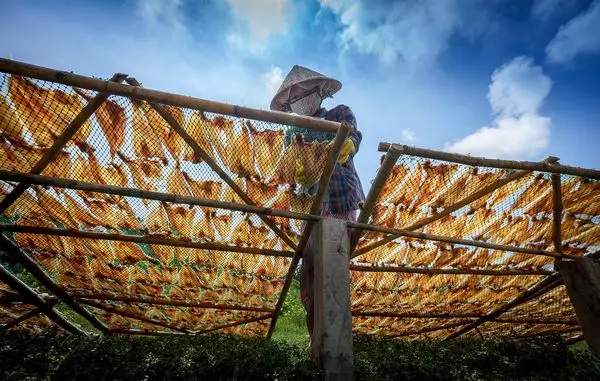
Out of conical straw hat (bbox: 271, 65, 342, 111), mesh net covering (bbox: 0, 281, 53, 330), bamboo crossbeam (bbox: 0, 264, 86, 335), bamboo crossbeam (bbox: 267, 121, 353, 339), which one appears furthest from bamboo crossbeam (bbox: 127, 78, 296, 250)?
mesh net covering (bbox: 0, 281, 53, 330)

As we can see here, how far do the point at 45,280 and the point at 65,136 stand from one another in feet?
9.07

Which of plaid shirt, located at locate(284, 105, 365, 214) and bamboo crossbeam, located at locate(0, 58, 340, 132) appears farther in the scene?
plaid shirt, located at locate(284, 105, 365, 214)

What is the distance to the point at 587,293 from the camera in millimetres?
3641

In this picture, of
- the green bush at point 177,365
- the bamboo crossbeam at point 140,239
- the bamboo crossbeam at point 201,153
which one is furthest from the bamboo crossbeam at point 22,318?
the bamboo crossbeam at point 201,153

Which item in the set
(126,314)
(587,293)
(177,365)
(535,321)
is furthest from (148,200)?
(535,321)

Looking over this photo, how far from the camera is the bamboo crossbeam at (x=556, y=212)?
3195 millimetres

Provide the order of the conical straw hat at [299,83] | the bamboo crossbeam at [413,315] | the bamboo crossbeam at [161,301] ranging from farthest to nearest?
1. the bamboo crossbeam at [413,315]
2. the bamboo crossbeam at [161,301]
3. the conical straw hat at [299,83]

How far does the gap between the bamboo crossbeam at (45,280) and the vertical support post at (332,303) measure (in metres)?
3.33

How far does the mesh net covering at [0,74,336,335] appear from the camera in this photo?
241 cm

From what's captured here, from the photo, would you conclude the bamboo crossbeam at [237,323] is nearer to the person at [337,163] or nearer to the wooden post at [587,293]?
the person at [337,163]

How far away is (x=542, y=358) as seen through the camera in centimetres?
412

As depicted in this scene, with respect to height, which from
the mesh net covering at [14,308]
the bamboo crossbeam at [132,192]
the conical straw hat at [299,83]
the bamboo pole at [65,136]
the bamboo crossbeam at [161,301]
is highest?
the conical straw hat at [299,83]

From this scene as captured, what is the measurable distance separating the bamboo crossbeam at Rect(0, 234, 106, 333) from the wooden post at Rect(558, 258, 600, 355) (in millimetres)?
6468

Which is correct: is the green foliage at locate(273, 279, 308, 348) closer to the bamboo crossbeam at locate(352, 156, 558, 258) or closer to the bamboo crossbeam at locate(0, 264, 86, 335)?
the bamboo crossbeam at locate(0, 264, 86, 335)
